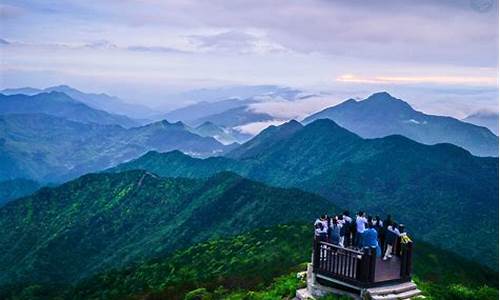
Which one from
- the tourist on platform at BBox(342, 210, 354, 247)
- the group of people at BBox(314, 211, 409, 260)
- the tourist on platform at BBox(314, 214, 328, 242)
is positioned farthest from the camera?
the tourist on platform at BBox(342, 210, 354, 247)

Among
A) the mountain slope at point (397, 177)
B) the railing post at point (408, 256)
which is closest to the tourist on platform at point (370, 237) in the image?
the railing post at point (408, 256)

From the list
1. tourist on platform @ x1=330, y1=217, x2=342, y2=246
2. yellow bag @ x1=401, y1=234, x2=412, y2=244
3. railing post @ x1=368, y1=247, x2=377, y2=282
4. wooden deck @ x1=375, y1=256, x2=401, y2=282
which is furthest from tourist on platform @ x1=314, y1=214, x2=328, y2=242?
yellow bag @ x1=401, y1=234, x2=412, y2=244

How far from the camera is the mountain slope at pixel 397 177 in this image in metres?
99.1

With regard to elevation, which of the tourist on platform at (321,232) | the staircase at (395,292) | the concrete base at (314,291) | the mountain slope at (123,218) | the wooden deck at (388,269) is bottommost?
the mountain slope at (123,218)

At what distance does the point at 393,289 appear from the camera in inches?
850

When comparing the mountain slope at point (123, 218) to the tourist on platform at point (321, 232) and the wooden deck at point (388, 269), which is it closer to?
the tourist on platform at point (321, 232)

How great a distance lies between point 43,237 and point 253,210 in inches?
1852

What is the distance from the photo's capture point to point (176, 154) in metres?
199

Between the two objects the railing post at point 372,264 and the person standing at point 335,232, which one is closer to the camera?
the railing post at point 372,264

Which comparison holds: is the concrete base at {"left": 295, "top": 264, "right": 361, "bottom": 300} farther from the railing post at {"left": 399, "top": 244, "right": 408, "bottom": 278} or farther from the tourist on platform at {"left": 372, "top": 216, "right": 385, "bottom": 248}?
the tourist on platform at {"left": 372, "top": 216, "right": 385, "bottom": 248}

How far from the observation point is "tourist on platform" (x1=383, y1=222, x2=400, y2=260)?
969 inches

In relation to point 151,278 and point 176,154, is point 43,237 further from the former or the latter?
point 176,154

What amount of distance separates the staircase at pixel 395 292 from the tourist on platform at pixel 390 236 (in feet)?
7.48

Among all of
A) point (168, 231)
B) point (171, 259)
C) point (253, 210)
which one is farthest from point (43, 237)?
point (171, 259)
